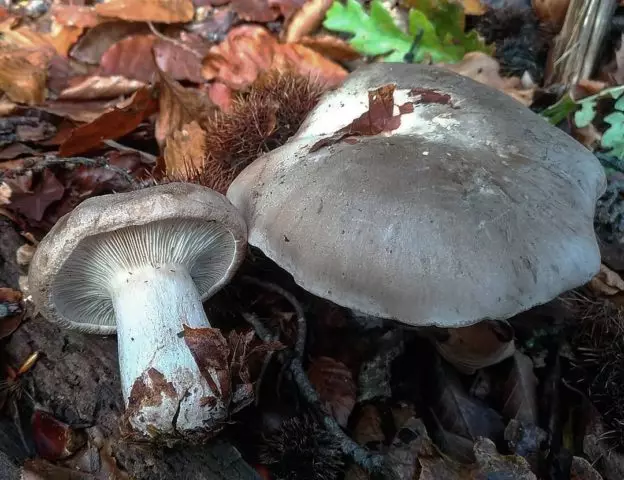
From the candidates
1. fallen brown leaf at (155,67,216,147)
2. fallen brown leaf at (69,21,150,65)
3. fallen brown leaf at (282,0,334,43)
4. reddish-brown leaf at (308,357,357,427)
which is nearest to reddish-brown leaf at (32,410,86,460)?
reddish-brown leaf at (308,357,357,427)

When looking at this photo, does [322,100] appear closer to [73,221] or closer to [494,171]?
[494,171]

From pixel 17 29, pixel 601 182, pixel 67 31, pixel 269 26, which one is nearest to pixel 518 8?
pixel 269 26

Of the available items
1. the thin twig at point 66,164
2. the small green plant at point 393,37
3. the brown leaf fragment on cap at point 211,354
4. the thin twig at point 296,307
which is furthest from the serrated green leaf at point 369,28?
the brown leaf fragment on cap at point 211,354

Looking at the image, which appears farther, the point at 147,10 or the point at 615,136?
the point at 147,10

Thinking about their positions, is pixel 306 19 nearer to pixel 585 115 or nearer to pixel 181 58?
pixel 181 58

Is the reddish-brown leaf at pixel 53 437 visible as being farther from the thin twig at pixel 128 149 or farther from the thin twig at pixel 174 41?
the thin twig at pixel 174 41

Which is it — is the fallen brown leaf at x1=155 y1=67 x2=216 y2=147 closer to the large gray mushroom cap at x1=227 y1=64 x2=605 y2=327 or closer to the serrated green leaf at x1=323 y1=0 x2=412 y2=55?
the serrated green leaf at x1=323 y1=0 x2=412 y2=55

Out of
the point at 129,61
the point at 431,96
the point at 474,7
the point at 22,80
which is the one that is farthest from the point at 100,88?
the point at 474,7
